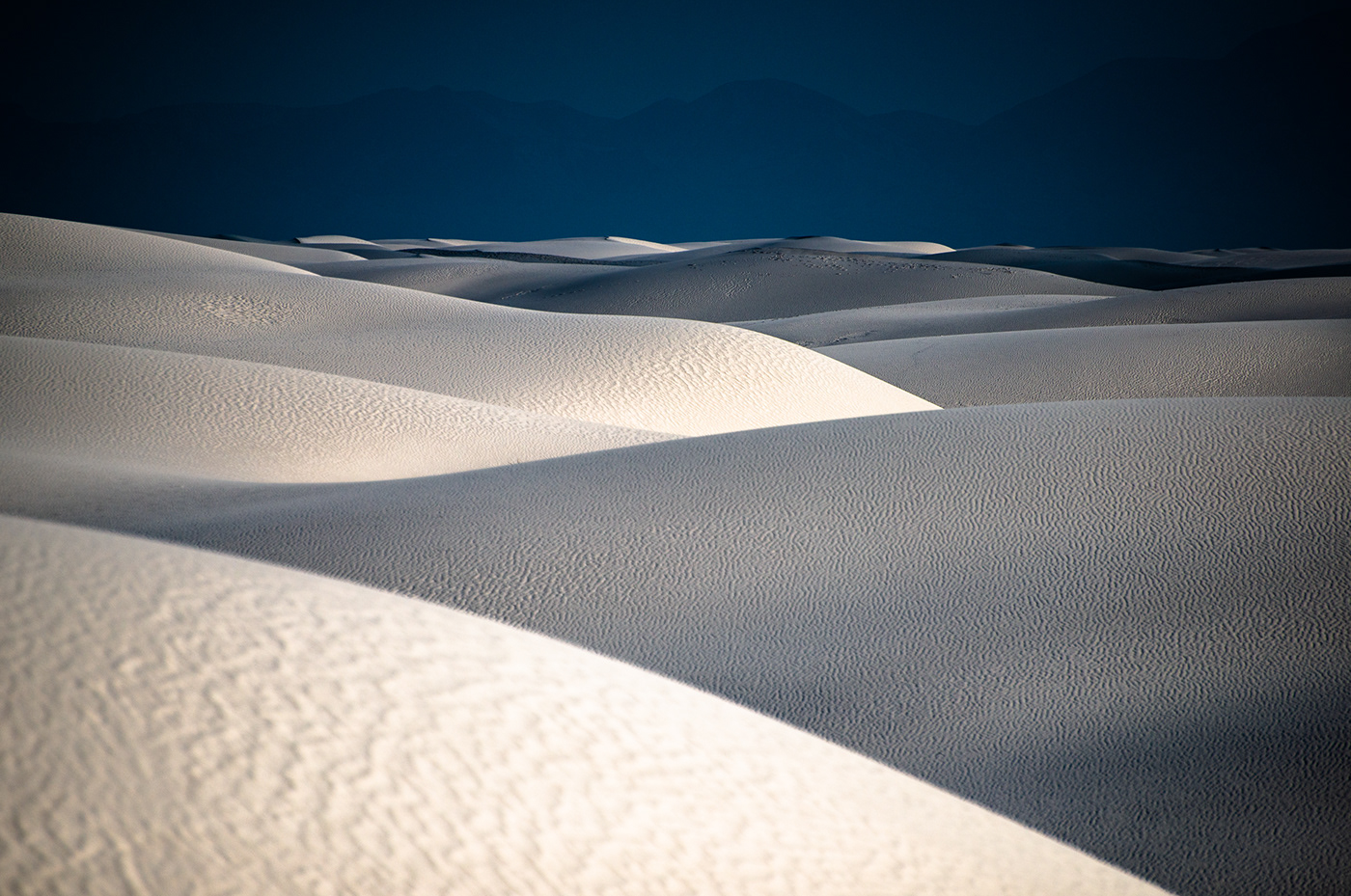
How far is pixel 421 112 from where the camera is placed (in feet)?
177

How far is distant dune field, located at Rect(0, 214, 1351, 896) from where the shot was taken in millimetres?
469

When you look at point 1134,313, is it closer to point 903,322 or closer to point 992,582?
point 903,322

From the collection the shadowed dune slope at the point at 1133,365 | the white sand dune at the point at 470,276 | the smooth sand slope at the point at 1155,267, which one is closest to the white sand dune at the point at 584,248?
the white sand dune at the point at 470,276

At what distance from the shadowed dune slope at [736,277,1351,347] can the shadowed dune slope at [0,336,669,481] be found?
3217 millimetres

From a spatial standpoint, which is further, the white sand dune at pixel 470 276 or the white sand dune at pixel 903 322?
the white sand dune at pixel 470 276

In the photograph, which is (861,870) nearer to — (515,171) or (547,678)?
(547,678)

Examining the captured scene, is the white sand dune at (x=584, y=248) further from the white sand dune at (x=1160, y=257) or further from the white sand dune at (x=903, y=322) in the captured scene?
the white sand dune at (x=903, y=322)

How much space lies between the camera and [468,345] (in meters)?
3.19

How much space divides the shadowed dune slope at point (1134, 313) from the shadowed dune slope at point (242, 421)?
10.6 ft

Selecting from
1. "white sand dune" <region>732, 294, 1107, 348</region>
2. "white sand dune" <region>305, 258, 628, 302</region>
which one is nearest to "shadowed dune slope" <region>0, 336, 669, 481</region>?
"white sand dune" <region>732, 294, 1107, 348</region>

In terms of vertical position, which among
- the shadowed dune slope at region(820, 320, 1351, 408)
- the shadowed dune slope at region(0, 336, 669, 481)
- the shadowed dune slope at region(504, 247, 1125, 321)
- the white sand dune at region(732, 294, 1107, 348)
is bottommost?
the shadowed dune slope at region(0, 336, 669, 481)

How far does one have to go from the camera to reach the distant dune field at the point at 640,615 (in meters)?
0.47

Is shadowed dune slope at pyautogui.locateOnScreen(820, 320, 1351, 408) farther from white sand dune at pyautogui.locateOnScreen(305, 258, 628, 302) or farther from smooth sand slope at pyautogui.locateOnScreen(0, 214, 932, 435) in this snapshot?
white sand dune at pyautogui.locateOnScreen(305, 258, 628, 302)

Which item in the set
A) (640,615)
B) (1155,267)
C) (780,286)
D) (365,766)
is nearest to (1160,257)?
(1155,267)
